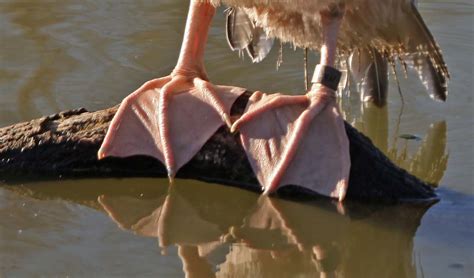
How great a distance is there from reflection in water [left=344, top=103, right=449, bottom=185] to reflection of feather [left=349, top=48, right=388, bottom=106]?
0.21 feet

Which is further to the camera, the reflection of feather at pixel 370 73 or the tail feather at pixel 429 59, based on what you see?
the reflection of feather at pixel 370 73

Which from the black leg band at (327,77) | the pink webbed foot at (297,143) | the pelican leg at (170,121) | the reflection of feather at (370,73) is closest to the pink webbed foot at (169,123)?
the pelican leg at (170,121)

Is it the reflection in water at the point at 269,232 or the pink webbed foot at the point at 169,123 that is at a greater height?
the pink webbed foot at the point at 169,123

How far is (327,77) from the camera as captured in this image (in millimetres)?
4664

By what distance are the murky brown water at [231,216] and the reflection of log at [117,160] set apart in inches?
2.4

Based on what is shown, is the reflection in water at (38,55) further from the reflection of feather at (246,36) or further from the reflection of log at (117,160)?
the reflection of feather at (246,36)

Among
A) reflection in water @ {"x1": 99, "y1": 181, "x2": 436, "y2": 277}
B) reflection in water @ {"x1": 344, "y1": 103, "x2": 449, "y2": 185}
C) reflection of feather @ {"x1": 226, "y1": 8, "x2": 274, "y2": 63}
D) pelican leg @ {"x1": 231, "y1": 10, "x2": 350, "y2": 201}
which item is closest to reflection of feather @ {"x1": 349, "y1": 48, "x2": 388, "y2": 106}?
reflection in water @ {"x1": 344, "y1": 103, "x2": 449, "y2": 185}

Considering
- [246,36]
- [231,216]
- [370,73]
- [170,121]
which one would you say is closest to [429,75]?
[370,73]

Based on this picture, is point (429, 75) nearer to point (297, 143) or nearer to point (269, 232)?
point (297, 143)

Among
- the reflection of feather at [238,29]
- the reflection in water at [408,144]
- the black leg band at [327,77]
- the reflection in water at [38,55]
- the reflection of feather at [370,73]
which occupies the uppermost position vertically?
the black leg band at [327,77]

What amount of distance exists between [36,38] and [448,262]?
12.1 ft

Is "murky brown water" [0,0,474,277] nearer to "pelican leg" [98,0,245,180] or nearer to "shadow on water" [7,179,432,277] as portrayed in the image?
"shadow on water" [7,179,432,277]

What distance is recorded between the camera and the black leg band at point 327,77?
15.2 ft

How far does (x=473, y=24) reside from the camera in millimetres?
7148
